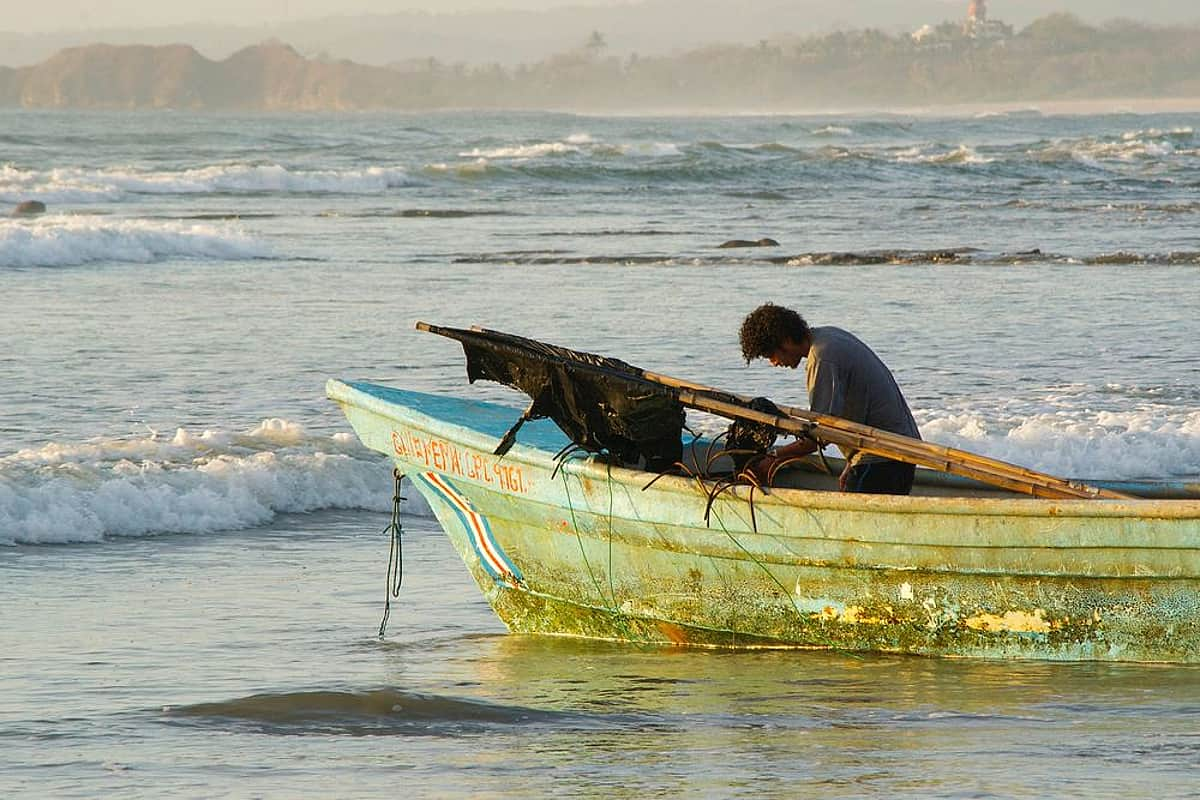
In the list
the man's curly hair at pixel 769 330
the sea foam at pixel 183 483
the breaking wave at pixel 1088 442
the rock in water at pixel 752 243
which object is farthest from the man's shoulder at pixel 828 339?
the rock in water at pixel 752 243

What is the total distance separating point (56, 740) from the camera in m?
6.25

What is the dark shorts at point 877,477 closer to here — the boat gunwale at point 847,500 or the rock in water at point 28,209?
the boat gunwale at point 847,500

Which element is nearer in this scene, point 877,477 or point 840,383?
point 840,383

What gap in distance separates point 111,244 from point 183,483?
16791mm

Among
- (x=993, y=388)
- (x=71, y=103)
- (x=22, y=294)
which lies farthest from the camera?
(x=71, y=103)

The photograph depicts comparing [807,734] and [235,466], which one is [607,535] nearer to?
[807,734]

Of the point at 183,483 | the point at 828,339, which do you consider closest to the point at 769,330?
the point at 828,339

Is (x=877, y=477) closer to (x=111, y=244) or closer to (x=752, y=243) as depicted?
(x=111, y=244)

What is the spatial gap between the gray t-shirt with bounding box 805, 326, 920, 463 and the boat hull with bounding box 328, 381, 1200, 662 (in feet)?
1.70

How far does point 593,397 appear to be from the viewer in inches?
294

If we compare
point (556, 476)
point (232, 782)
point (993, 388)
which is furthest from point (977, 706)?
point (993, 388)

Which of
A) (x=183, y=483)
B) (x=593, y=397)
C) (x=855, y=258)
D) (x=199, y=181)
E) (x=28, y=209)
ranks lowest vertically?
(x=183, y=483)

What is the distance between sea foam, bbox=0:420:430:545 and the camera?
33.8 ft

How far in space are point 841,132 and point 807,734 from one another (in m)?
82.3
